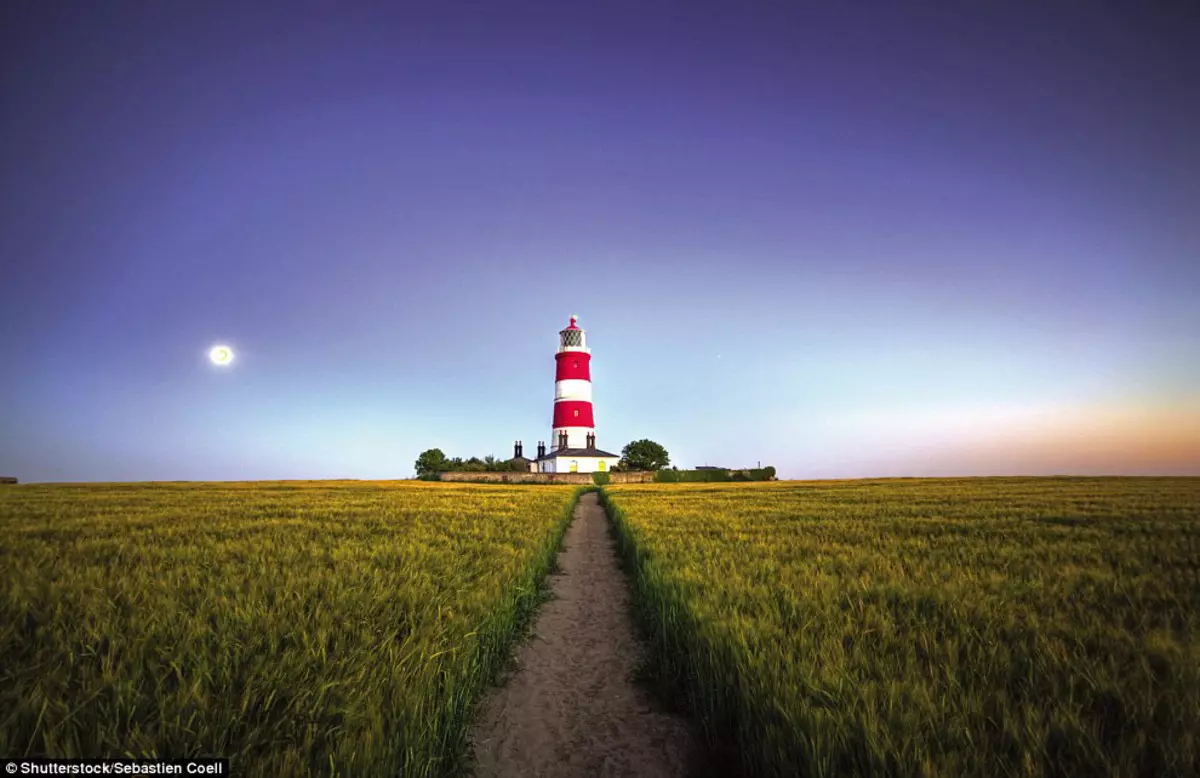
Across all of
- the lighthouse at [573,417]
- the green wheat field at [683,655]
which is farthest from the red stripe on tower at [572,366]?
the green wheat field at [683,655]

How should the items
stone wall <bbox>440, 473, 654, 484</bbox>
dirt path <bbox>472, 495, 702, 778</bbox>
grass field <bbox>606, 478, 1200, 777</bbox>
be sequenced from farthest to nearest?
stone wall <bbox>440, 473, 654, 484</bbox>
dirt path <bbox>472, 495, 702, 778</bbox>
grass field <bbox>606, 478, 1200, 777</bbox>

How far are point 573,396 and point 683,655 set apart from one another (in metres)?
59.2

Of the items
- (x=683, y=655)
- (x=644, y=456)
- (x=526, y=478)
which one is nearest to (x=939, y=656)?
(x=683, y=655)

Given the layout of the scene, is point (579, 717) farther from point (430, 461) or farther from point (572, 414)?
point (430, 461)

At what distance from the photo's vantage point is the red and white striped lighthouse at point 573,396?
62.4 m

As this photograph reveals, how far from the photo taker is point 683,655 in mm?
4809

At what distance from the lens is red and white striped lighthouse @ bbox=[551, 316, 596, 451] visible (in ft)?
205

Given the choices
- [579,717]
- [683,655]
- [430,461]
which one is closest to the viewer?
[579,717]

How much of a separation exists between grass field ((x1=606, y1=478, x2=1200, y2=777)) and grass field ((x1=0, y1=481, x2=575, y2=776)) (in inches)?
77.3

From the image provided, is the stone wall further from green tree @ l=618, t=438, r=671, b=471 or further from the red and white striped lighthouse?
green tree @ l=618, t=438, r=671, b=471

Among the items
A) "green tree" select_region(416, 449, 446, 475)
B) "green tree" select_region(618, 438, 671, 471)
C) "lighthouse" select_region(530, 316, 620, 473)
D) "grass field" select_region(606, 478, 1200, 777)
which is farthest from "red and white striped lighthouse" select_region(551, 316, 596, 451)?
"grass field" select_region(606, 478, 1200, 777)

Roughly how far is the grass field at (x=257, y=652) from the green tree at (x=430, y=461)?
63039 mm

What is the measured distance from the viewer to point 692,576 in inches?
242

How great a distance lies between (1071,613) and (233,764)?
6.37 m
